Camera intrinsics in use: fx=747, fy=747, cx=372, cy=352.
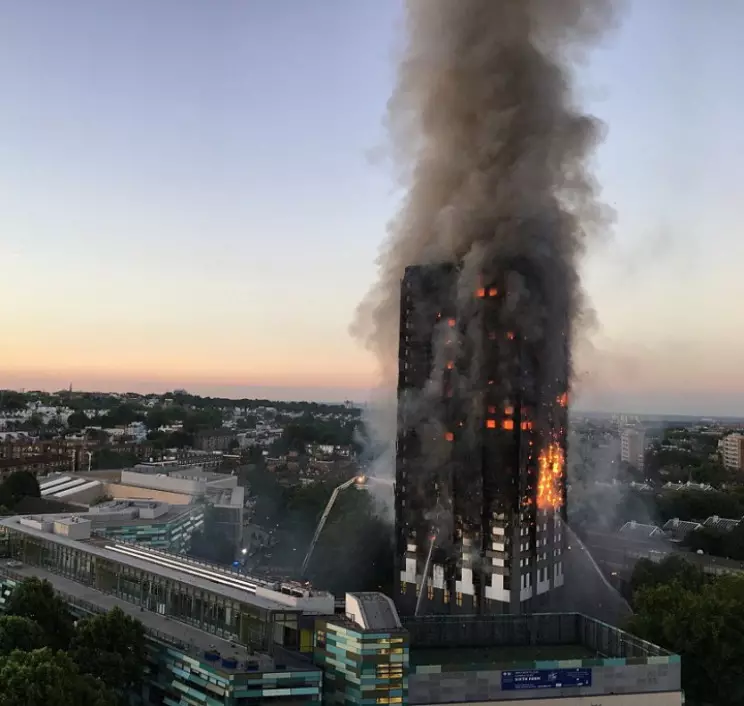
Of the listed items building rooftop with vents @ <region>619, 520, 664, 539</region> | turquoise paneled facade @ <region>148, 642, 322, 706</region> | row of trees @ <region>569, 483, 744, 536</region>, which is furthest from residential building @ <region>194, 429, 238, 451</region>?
turquoise paneled facade @ <region>148, 642, 322, 706</region>

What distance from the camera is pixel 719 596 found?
35.1m

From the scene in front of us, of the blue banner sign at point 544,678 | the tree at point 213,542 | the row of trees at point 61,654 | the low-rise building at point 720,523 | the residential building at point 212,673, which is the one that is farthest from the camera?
the low-rise building at point 720,523

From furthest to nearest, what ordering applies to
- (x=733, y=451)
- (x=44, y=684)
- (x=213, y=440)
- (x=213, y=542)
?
(x=213, y=440)
(x=733, y=451)
(x=213, y=542)
(x=44, y=684)

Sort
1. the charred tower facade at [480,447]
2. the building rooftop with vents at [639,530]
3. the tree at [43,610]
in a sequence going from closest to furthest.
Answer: the tree at [43,610], the charred tower facade at [480,447], the building rooftop with vents at [639,530]

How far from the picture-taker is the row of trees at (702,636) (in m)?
30.9

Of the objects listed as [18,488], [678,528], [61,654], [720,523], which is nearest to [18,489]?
[18,488]

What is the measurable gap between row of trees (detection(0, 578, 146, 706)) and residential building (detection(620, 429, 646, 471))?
12397cm

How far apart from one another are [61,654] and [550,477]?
28.2 m

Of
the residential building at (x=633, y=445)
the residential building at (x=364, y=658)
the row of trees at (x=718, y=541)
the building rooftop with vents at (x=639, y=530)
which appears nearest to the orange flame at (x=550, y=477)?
the residential building at (x=364, y=658)

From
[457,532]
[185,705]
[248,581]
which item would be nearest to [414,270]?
[457,532]

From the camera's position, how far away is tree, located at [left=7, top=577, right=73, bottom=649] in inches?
1145

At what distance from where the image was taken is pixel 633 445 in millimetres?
147000

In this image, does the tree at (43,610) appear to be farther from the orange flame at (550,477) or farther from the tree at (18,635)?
the orange flame at (550,477)

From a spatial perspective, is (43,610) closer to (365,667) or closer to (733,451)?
(365,667)
